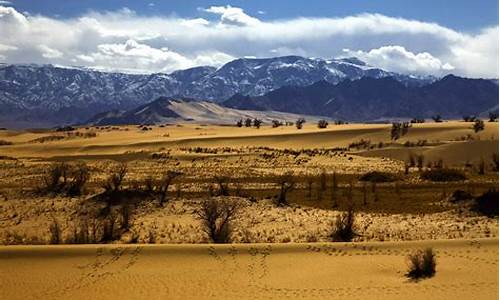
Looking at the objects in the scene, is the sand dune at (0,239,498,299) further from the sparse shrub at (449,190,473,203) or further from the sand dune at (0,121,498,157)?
the sand dune at (0,121,498,157)

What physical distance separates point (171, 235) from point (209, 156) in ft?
116

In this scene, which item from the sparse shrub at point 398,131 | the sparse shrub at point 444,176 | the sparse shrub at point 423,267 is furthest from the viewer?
the sparse shrub at point 398,131

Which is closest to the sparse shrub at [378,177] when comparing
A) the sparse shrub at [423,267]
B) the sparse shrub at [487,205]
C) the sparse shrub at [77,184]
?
the sparse shrub at [487,205]

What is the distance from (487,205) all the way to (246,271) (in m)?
12.9

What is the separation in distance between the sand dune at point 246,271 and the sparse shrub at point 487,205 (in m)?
6.49

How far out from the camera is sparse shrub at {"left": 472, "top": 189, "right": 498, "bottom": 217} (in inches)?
924

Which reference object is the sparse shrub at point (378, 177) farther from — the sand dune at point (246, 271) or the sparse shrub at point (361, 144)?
the sparse shrub at point (361, 144)

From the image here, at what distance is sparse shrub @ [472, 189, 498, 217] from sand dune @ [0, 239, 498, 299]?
6.49 meters

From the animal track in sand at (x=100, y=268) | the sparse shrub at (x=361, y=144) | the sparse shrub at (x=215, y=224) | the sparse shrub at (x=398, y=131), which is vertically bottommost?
the animal track in sand at (x=100, y=268)

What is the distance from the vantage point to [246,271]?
15570 millimetres

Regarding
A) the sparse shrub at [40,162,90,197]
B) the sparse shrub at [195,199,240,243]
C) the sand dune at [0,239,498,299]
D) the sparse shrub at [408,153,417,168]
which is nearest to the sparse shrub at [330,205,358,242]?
the sand dune at [0,239,498,299]

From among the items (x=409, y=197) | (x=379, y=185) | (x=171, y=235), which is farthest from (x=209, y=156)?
(x=171, y=235)

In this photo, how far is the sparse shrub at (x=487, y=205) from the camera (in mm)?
23477

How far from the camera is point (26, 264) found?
16.1 m
